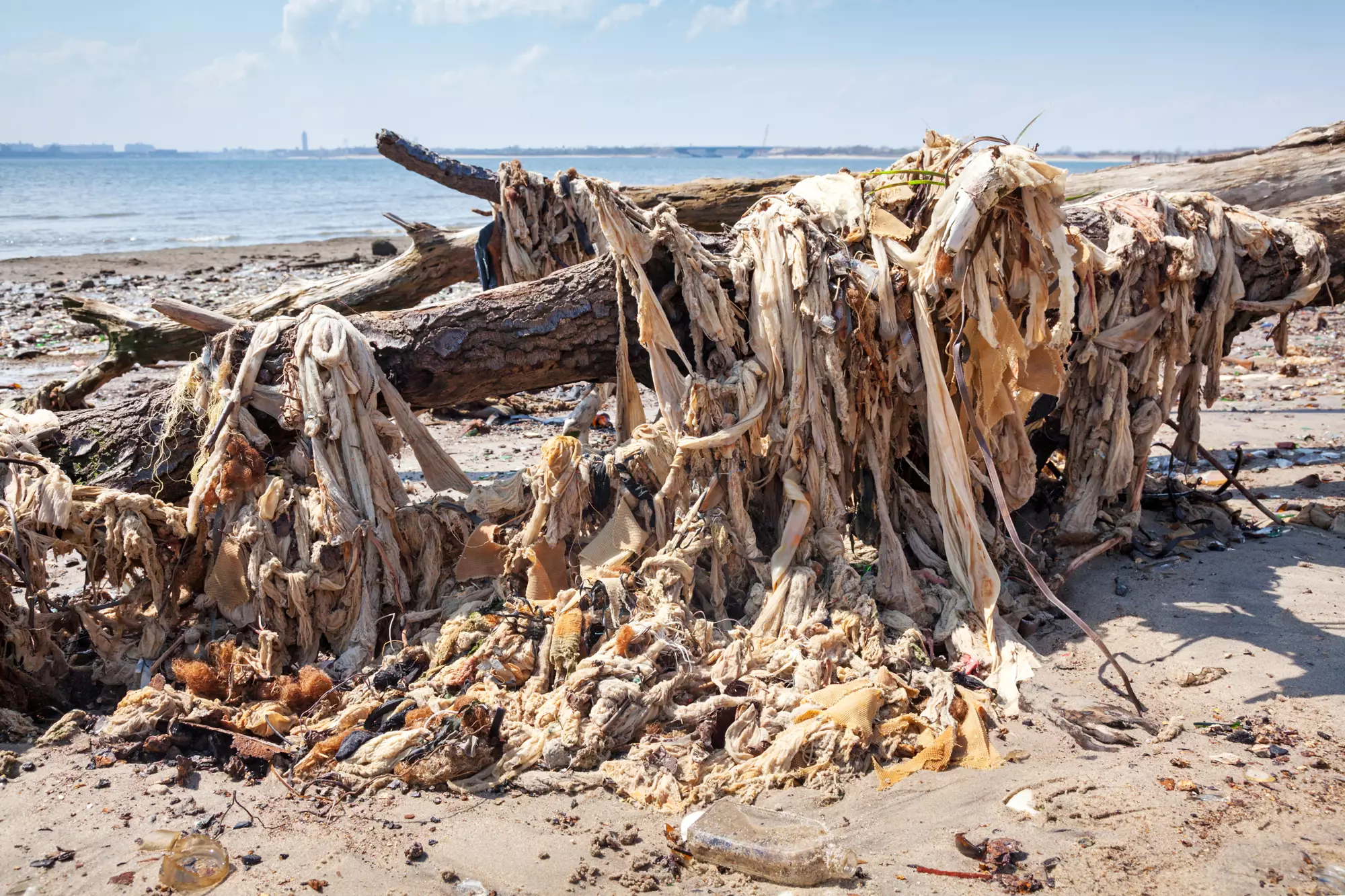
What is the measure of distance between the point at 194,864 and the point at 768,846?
1.44 metres

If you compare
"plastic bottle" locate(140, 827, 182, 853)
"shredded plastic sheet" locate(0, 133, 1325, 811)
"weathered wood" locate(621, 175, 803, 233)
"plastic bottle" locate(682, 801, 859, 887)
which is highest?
"weathered wood" locate(621, 175, 803, 233)

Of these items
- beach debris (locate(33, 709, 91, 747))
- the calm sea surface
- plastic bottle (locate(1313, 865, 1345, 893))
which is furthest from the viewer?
the calm sea surface

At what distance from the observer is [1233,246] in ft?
13.5

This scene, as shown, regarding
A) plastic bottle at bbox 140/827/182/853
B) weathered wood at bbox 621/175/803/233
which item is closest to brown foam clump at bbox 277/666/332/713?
plastic bottle at bbox 140/827/182/853

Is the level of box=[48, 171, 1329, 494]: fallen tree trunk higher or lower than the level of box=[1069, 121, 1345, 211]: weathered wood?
lower

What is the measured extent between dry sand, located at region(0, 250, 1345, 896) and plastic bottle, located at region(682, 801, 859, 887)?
0.04m

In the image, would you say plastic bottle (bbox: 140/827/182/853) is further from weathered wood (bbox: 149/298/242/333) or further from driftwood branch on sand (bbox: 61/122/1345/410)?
driftwood branch on sand (bbox: 61/122/1345/410)

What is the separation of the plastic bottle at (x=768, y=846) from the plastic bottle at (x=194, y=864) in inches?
46.1

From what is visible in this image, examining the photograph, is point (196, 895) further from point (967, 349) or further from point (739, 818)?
point (967, 349)

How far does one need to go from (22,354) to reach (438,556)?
7.44 metres

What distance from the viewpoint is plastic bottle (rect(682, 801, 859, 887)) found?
2322 millimetres

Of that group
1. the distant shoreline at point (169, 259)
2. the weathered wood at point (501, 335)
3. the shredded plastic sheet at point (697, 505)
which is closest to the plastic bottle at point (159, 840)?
the shredded plastic sheet at point (697, 505)

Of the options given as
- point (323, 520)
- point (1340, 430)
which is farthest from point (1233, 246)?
point (323, 520)

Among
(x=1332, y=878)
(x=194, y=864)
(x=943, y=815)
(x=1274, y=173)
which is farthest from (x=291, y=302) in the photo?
(x=1274, y=173)
